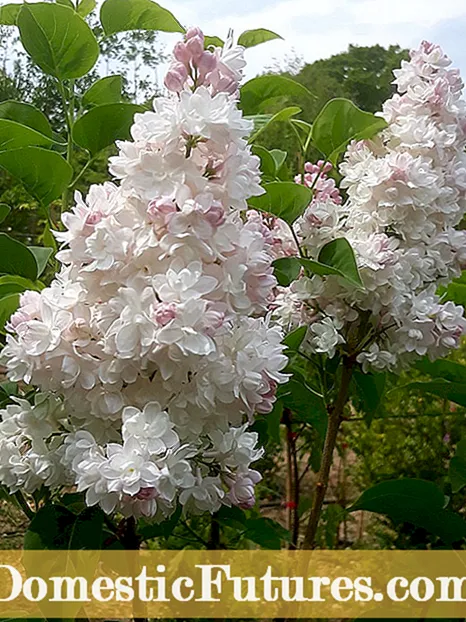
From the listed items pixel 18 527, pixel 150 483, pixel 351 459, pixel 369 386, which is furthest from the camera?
pixel 351 459

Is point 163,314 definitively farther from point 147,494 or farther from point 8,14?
point 8,14

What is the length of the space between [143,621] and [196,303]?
30 cm

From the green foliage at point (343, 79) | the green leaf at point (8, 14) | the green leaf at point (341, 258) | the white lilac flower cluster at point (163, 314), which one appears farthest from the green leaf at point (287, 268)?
the green foliage at point (343, 79)

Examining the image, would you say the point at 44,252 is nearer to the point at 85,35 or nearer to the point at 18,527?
the point at 85,35

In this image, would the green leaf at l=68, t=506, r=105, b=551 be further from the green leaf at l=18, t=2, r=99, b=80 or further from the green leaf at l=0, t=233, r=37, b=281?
the green leaf at l=18, t=2, r=99, b=80

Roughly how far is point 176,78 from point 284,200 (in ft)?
0.49

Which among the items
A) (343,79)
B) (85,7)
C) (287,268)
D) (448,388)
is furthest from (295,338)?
(343,79)

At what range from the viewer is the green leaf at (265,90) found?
1.86 feet

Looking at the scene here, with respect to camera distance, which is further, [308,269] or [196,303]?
[308,269]

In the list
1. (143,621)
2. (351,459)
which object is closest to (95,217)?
(143,621)

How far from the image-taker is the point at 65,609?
420mm

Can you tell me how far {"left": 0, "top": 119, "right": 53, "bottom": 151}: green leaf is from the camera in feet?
1.54

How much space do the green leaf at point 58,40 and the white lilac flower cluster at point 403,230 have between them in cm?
18

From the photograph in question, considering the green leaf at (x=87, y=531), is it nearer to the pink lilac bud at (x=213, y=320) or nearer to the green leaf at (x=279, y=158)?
the pink lilac bud at (x=213, y=320)
